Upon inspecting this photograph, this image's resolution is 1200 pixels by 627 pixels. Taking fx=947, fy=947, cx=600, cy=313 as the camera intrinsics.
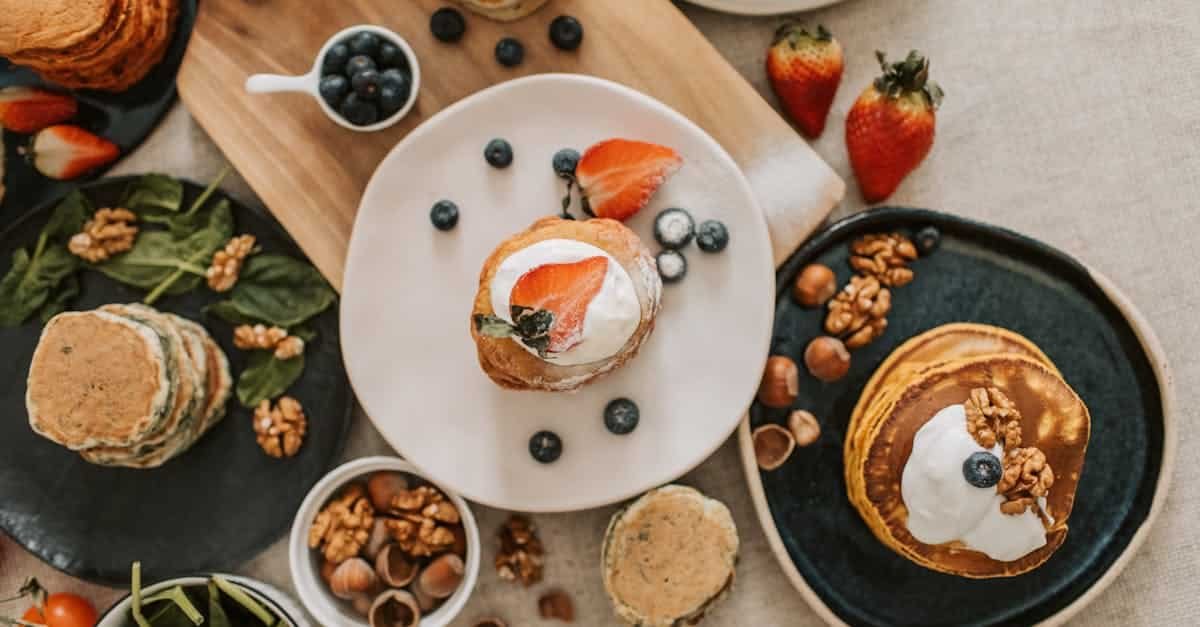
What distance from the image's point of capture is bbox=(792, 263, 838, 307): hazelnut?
5.99 ft

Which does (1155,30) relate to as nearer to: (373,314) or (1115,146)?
(1115,146)

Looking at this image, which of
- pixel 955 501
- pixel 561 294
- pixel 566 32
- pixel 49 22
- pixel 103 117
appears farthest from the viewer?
pixel 103 117

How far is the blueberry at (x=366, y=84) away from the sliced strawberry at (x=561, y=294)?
525 mm

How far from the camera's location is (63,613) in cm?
190

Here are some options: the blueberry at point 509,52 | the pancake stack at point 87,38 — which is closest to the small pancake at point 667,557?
the blueberry at point 509,52

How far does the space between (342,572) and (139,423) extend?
466 mm

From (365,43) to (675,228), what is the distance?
2.21 feet

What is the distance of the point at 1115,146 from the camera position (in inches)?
77.5

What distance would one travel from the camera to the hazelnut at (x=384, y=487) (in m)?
1.88

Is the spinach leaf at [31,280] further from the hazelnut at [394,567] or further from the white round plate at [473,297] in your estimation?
the hazelnut at [394,567]

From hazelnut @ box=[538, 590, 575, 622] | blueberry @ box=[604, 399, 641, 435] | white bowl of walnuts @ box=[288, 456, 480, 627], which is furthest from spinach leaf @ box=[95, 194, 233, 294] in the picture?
hazelnut @ box=[538, 590, 575, 622]

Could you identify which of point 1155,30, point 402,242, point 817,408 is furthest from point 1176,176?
point 402,242

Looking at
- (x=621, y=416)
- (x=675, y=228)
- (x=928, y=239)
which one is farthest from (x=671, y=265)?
(x=928, y=239)

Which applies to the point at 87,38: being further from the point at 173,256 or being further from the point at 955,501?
the point at 955,501
